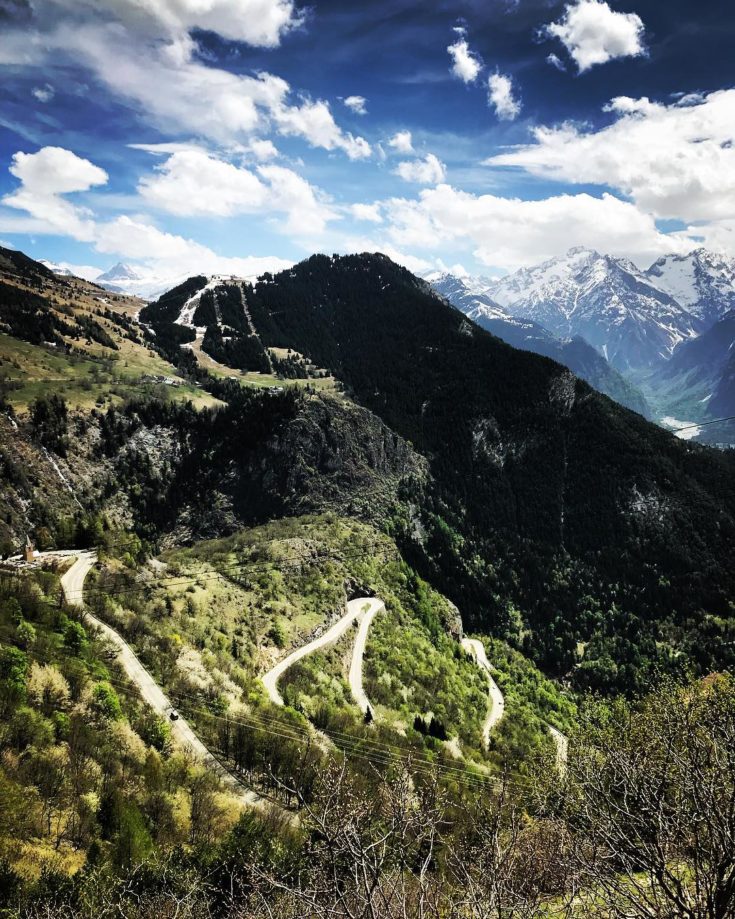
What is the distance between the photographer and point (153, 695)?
39750 mm

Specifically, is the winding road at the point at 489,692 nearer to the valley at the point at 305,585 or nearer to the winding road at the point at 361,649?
the valley at the point at 305,585

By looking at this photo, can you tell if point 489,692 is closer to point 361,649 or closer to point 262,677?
point 361,649

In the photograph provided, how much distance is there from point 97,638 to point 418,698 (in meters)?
49.1

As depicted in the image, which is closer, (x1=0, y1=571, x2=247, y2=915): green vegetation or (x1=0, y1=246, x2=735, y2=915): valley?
(x1=0, y1=571, x2=247, y2=915): green vegetation

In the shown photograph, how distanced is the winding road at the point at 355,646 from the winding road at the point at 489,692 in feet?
82.1

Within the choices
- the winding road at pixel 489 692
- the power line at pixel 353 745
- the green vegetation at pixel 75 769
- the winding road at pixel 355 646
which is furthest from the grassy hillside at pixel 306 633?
the green vegetation at pixel 75 769

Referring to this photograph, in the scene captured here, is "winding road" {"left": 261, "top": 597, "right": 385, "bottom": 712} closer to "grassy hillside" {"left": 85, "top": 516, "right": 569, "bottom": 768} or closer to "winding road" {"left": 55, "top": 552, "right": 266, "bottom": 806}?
"grassy hillside" {"left": 85, "top": 516, "right": 569, "bottom": 768}

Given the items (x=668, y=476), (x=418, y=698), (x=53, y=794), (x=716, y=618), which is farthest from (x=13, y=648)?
(x=668, y=476)

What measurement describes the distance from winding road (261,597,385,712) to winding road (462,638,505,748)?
25.0 m

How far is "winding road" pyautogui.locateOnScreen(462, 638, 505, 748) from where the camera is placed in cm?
8137

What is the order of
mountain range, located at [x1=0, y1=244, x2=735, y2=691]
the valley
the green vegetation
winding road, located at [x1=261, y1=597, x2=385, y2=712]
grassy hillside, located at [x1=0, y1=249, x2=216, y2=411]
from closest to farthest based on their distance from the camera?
the green vegetation → the valley → winding road, located at [x1=261, y1=597, x2=385, y2=712] → mountain range, located at [x1=0, y1=244, x2=735, y2=691] → grassy hillside, located at [x1=0, y1=249, x2=216, y2=411]

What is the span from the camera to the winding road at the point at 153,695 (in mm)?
35031

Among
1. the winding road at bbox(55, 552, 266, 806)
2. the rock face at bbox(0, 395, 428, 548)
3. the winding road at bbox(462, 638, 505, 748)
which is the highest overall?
the rock face at bbox(0, 395, 428, 548)

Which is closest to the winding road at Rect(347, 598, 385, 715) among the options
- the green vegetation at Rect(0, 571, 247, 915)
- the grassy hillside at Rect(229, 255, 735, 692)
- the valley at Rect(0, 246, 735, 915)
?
the valley at Rect(0, 246, 735, 915)
